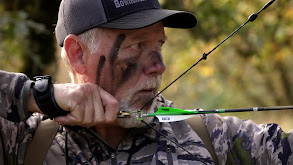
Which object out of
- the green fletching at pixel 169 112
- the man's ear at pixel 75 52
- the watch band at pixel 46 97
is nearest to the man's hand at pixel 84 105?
the watch band at pixel 46 97

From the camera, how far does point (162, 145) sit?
2.72m

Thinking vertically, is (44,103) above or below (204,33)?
below

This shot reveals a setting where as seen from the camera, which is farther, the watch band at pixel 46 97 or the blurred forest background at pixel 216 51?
the blurred forest background at pixel 216 51

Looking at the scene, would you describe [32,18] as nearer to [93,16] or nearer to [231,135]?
[93,16]

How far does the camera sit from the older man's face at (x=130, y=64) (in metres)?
2.73

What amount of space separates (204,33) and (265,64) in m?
5.28

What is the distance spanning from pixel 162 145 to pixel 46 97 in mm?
669

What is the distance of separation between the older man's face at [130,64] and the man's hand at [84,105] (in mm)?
248

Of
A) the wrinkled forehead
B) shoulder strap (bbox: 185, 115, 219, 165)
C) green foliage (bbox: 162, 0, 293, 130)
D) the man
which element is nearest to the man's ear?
the man

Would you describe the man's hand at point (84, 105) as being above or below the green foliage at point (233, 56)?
below

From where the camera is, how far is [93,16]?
279 centimetres

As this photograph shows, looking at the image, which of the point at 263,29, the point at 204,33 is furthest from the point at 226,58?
the point at 204,33

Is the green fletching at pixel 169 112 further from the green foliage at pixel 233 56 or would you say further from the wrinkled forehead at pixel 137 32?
the green foliage at pixel 233 56

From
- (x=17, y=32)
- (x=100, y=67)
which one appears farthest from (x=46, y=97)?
(x=17, y=32)
